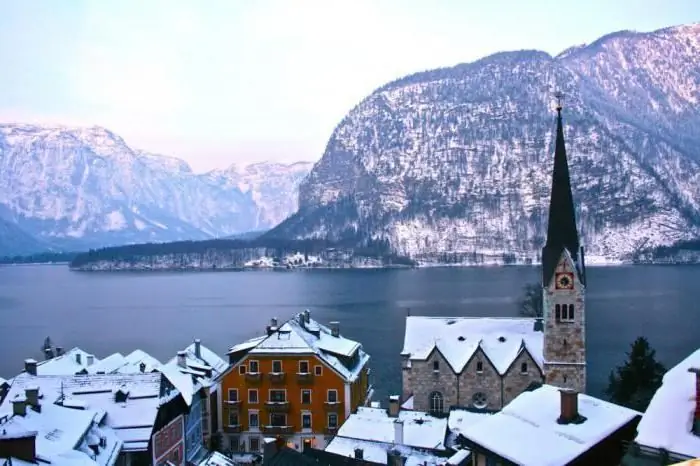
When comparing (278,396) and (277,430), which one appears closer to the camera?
(277,430)

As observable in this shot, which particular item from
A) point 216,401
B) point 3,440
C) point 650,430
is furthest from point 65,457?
point 216,401

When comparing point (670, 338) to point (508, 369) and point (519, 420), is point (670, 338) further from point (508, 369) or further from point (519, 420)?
point (519, 420)

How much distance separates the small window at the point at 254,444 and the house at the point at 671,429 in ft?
130

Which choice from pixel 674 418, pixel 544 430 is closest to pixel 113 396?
pixel 544 430

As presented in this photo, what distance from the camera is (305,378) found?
5650 cm

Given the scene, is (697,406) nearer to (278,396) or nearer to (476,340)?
(476,340)

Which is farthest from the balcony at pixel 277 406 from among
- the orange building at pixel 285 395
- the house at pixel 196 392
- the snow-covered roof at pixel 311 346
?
the house at pixel 196 392

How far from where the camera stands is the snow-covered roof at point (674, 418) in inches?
742

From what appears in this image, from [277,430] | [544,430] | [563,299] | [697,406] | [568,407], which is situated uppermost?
[697,406]

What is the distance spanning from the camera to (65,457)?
31.5m

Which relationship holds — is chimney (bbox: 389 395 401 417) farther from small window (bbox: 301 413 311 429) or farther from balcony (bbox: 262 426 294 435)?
balcony (bbox: 262 426 294 435)

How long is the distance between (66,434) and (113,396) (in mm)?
9023

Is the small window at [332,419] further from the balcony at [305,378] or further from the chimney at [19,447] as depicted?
the chimney at [19,447]

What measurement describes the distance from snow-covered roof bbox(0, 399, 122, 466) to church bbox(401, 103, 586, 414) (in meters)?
24.8
